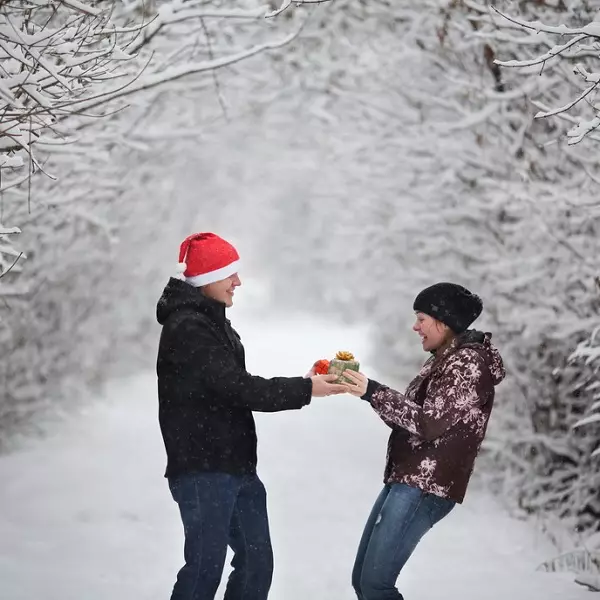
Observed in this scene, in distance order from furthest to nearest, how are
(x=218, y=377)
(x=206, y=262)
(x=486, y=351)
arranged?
(x=206, y=262)
(x=486, y=351)
(x=218, y=377)

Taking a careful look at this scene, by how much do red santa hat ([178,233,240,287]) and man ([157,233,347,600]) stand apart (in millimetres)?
77

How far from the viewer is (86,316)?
11.2m

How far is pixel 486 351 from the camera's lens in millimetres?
3945

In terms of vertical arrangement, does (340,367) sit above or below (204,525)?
above

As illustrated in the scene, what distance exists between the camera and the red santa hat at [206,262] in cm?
405

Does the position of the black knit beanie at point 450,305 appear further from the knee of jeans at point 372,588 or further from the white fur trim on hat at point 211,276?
the knee of jeans at point 372,588

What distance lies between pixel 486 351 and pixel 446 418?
0.37 m

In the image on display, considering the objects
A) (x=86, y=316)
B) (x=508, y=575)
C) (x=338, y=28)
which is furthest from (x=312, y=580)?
(x=338, y=28)

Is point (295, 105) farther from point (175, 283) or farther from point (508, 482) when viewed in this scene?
point (175, 283)

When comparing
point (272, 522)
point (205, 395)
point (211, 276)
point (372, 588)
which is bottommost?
point (372, 588)

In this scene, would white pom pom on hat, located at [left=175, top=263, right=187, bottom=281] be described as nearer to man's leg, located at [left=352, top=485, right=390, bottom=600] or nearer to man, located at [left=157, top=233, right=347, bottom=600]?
man, located at [left=157, top=233, right=347, bottom=600]

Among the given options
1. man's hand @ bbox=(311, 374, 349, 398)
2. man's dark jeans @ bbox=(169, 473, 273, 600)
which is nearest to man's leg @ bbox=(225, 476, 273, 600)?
man's dark jeans @ bbox=(169, 473, 273, 600)

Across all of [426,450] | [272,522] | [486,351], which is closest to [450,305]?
[486,351]

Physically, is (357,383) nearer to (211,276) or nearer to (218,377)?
(218,377)
